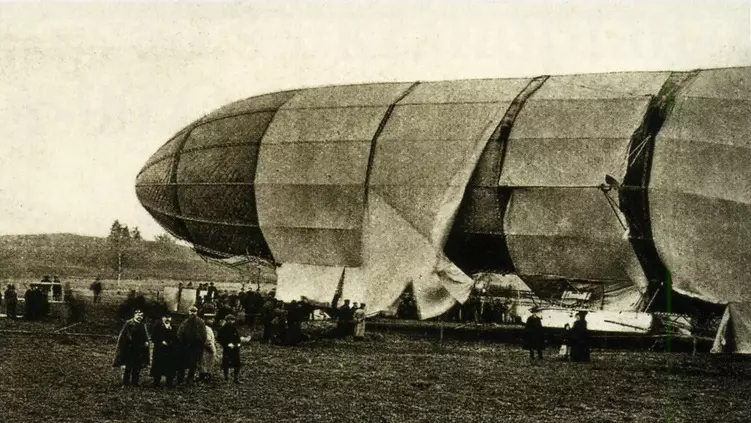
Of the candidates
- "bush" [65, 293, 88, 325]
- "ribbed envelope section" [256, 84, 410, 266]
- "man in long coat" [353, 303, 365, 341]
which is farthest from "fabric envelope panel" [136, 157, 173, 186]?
"man in long coat" [353, 303, 365, 341]

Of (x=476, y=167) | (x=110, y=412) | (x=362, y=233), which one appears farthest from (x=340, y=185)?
(x=110, y=412)

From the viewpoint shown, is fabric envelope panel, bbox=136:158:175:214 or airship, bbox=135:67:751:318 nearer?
airship, bbox=135:67:751:318

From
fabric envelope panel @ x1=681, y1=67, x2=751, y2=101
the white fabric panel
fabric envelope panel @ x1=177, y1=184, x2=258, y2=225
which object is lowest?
the white fabric panel

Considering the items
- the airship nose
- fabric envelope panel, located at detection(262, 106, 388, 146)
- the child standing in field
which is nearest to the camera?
the child standing in field

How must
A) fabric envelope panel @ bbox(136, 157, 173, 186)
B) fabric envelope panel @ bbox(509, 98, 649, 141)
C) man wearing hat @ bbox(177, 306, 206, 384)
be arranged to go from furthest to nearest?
fabric envelope panel @ bbox(136, 157, 173, 186) < fabric envelope panel @ bbox(509, 98, 649, 141) < man wearing hat @ bbox(177, 306, 206, 384)

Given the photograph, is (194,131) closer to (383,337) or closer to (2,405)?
(383,337)

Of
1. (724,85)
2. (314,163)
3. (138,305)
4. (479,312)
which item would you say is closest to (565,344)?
(724,85)

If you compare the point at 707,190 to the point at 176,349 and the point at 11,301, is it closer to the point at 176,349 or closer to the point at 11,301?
the point at 176,349

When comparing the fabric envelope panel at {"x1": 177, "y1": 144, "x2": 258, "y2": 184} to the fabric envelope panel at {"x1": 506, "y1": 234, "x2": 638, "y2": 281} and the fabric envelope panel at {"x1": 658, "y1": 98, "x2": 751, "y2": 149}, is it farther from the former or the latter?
the fabric envelope panel at {"x1": 658, "y1": 98, "x2": 751, "y2": 149}
